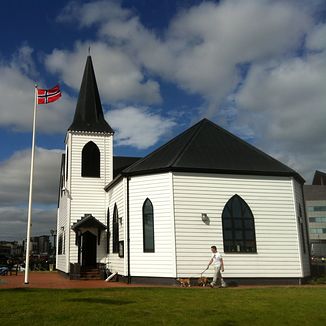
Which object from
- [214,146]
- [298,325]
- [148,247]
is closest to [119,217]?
[148,247]

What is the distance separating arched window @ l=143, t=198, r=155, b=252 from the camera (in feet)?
60.7

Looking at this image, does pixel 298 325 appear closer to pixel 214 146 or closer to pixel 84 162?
pixel 214 146

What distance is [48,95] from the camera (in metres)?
20.4

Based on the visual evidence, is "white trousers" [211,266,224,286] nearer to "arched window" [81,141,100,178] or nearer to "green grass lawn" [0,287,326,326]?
"green grass lawn" [0,287,326,326]

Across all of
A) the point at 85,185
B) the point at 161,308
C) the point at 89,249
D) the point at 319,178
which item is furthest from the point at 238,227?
the point at 319,178

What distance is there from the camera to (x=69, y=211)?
2511 cm

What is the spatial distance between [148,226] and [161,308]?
887 centimetres

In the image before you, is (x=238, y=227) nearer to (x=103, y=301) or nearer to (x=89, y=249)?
(x=103, y=301)

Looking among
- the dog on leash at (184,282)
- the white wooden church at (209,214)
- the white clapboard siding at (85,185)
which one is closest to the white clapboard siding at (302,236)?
the white wooden church at (209,214)

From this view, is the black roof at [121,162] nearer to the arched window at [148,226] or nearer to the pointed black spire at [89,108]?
the pointed black spire at [89,108]

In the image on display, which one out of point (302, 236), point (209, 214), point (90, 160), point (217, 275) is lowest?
point (217, 275)

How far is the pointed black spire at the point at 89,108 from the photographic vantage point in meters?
27.2

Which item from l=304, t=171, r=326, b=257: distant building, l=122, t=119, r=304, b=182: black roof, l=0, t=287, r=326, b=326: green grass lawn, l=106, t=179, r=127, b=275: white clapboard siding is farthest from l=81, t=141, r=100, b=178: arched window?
l=304, t=171, r=326, b=257: distant building

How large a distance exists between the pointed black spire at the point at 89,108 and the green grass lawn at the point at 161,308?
15461 mm
